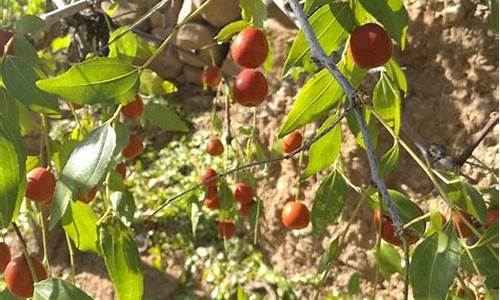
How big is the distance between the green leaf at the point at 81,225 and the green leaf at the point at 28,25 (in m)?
0.32

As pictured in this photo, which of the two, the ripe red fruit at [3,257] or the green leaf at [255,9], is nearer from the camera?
the green leaf at [255,9]

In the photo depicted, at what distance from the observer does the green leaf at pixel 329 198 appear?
1.32 metres

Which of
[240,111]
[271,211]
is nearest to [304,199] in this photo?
[271,211]

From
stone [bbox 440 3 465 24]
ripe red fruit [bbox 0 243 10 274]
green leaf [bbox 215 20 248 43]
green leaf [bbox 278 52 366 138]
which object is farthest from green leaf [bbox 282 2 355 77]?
stone [bbox 440 3 465 24]

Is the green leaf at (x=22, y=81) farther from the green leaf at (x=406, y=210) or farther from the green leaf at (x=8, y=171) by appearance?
the green leaf at (x=406, y=210)

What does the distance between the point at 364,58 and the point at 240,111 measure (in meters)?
2.15

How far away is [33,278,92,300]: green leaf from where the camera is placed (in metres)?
1.05

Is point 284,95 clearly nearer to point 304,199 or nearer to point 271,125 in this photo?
point 271,125

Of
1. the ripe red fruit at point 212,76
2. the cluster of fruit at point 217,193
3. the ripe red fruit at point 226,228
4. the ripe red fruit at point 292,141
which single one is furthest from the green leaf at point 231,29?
the ripe red fruit at point 226,228

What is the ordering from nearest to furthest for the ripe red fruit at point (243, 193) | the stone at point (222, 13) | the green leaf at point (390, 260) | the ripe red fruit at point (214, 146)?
the green leaf at point (390, 260) → the ripe red fruit at point (243, 193) → the ripe red fruit at point (214, 146) → the stone at point (222, 13)

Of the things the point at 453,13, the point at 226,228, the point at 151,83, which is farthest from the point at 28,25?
the point at 453,13

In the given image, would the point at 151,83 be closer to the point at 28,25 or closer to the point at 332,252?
the point at 28,25

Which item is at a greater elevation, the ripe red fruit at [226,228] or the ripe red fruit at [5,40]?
the ripe red fruit at [5,40]

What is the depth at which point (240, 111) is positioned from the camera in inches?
119
